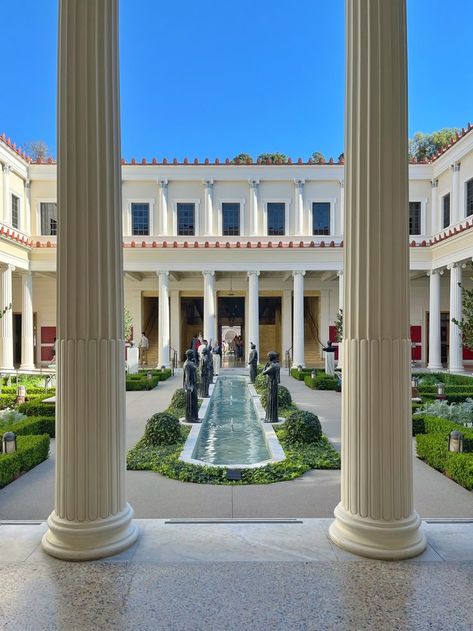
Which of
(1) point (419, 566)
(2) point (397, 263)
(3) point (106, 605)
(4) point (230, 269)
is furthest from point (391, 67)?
(4) point (230, 269)

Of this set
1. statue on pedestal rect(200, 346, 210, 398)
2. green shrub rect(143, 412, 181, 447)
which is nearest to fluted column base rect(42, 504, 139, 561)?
green shrub rect(143, 412, 181, 447)

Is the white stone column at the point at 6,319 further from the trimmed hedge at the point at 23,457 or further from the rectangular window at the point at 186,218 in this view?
the trimmed hedge at the point at 23,457

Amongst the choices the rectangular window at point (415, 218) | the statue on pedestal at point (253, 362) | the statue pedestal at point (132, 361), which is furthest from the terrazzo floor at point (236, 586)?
the rectangular window at point (415, 218)

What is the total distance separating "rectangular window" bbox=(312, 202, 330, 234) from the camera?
2448 cm

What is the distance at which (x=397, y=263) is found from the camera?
3.64 meters

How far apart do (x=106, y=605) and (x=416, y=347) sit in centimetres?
2593

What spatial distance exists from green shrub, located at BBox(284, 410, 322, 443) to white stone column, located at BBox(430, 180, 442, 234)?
1846 cm

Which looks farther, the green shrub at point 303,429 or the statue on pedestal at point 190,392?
the statue on pedestal at point 190,392

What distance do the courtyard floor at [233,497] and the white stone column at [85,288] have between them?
5.04 ft

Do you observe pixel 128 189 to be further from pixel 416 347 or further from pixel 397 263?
pixel 397 263

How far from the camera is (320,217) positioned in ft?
80.6

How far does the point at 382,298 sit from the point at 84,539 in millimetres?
3035

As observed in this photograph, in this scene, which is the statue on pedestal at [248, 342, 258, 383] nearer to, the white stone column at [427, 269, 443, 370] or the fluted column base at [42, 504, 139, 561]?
the white stone column at [427, 269, 443, 370]

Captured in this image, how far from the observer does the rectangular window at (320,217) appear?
24.5 m
